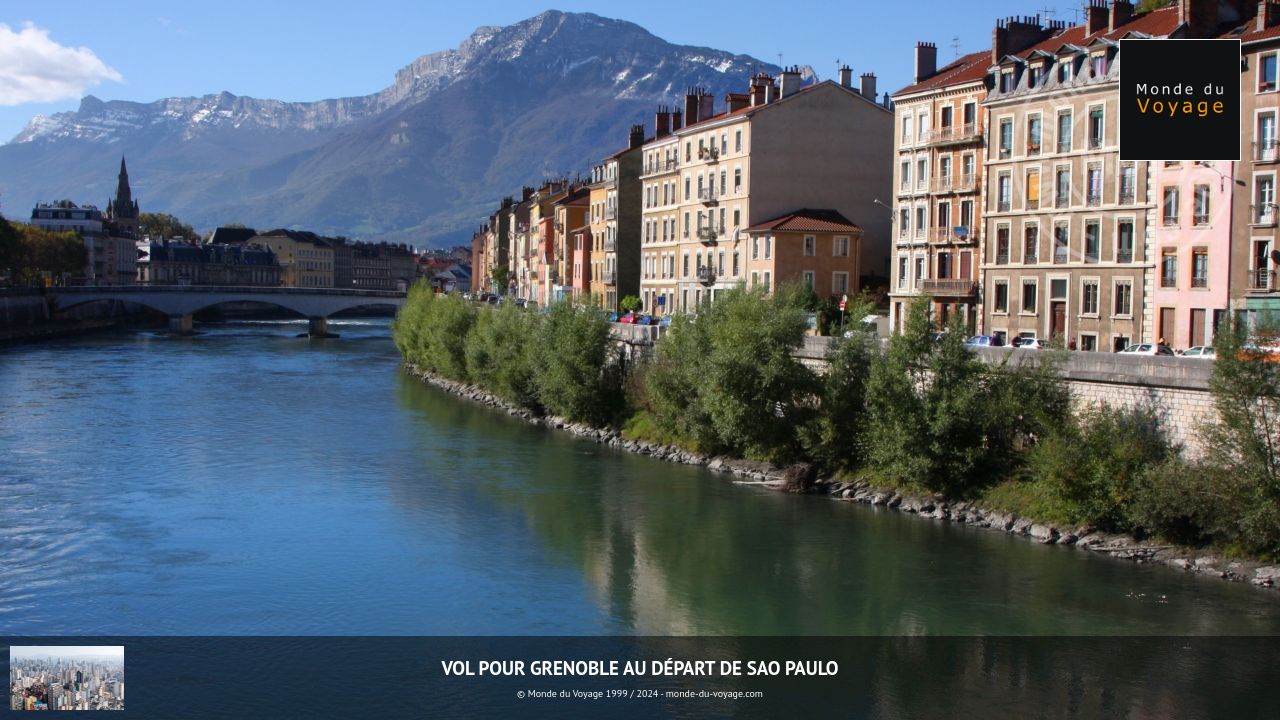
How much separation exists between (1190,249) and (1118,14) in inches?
357

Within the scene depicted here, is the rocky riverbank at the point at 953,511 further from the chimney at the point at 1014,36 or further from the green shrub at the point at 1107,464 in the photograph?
the chimney at the point at 1014,36

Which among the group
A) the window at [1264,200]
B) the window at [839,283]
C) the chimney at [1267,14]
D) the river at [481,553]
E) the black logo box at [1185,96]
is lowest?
the river at [481,553]

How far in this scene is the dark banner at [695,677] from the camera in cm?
1847

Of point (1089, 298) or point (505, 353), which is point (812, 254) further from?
point (1089, 298)

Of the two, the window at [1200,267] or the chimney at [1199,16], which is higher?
the chimney at [1199,16]

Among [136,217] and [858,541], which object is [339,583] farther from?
[136,217]

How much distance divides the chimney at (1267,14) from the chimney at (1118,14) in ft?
18.7

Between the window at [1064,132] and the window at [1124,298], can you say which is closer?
the window at [1124,298]

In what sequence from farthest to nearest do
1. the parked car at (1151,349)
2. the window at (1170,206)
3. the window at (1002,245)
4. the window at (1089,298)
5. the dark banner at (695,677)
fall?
the window at (1002,245) < the window at (1089,298) < the window at (1170,206) < the parked car at (1151,349) < the dark banner at (695,677)

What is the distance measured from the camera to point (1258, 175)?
35.7m

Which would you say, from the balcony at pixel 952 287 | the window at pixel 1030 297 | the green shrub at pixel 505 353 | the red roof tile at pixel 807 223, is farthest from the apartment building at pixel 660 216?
the window at pixel 1030 297

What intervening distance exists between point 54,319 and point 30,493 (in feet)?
236

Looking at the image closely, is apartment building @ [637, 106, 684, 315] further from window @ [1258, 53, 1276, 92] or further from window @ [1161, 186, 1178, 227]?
window @ [1258, 53, 1276, 92]

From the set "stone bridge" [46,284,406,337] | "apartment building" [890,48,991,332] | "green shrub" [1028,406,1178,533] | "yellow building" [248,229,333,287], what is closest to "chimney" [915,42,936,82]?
"apartment building" [890,48,991,332]
